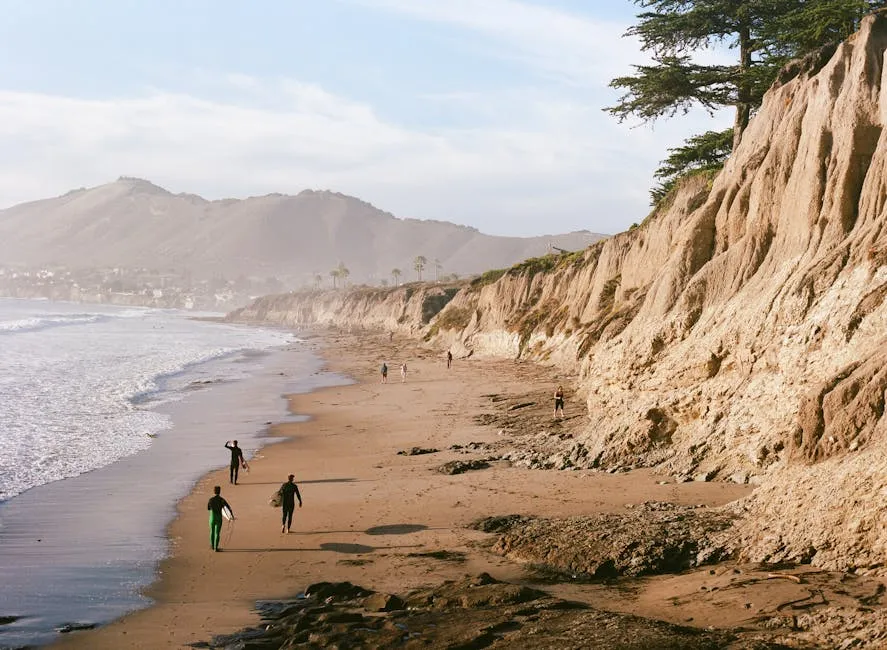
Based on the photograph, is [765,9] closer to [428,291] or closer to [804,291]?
[804,291]

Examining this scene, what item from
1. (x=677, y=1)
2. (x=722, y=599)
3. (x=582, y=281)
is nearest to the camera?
(x=722, y=599)

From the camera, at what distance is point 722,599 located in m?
10.2

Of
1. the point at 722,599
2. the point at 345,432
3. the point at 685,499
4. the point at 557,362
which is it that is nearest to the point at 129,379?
the point at 345,432

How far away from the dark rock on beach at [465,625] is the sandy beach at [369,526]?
2.28 ft

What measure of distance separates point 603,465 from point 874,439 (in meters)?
8.61

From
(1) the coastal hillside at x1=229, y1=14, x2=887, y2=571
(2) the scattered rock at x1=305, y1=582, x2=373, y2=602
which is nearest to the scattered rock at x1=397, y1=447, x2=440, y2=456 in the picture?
(1) the coastal hillside at x1=229, y1=14, x2=887, y2=571

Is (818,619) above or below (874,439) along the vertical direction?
below

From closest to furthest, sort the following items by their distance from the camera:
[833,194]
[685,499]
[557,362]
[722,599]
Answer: [722,599] → [685,499] → [833,194] → [557,362]

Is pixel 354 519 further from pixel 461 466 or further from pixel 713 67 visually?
pixel 713 67

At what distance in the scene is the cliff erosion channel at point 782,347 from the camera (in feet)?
38.2

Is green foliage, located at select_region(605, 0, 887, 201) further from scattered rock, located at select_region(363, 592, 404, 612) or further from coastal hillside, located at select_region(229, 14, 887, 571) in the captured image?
scattered rock, located at select_region(363, 592, 404, 612)

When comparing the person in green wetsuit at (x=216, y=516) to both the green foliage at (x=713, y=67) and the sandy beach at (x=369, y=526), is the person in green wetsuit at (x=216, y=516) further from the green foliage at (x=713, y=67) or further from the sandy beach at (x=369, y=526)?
the green foliage at (x=713, y=67)

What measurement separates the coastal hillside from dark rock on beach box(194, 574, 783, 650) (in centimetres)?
331

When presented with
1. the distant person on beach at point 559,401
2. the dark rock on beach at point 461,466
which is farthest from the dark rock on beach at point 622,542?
the distant person on beach at point 559,401
